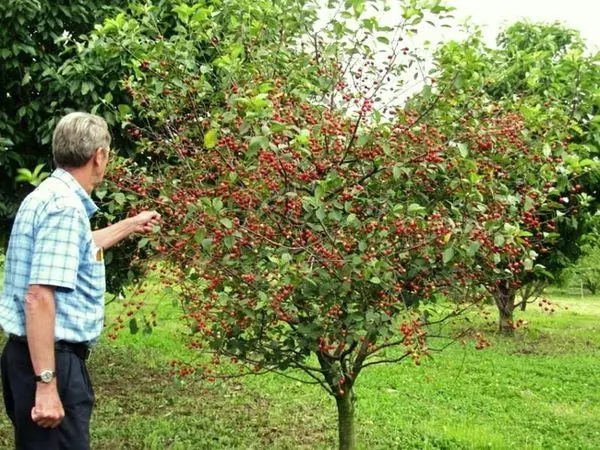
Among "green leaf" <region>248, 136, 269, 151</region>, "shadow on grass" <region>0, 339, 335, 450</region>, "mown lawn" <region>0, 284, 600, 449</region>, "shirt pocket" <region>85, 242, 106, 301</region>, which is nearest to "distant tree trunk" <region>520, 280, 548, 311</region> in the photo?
"mown lawn" <region>0, 284, 600, 449</region>

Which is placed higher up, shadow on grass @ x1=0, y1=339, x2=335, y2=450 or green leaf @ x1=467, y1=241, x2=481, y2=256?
green leaf @ x1=467, y1=241, x2=481, y2=256

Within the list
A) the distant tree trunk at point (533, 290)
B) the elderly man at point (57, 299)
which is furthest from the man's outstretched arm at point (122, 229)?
the distant tree trunk at point (533, 290)

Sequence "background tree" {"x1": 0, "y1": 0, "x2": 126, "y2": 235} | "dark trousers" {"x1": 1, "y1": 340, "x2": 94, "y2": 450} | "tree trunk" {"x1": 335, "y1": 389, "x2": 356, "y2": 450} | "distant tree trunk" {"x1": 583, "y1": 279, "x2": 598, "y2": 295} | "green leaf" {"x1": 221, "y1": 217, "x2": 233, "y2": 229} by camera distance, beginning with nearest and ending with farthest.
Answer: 1. "dark trousers" {"x1": 1, "y1": 340, "x2": 94, "y2": 450}
2. "green leaf" {"x1": 221, "y1": 217, "x2": 233, "y2": 229}
3. "tree trunk" {"x1": 335, "y1": 389, "x2": 356, "y2": 450}
4. "background tree" {"x1": 0, "y1": 0, "x2": 126, "y2": 235}
5. "distant tree trunk" {"x1": 583, "y1": 279, "x2": 598, "y2": 295}

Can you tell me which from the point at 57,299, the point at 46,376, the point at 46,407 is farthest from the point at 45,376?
the point at 57,299

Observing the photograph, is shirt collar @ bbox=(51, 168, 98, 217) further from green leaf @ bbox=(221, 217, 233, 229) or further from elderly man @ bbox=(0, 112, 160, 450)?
green leaf @ bbox=(221, 217, 233, 229)

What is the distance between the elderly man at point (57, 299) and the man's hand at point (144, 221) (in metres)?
0.41

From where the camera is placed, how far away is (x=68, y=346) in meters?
2.92

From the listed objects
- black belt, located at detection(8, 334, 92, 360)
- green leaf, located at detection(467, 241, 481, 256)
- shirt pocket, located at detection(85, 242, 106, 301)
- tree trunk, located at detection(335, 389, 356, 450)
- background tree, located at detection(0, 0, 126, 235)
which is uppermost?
background tree, located at detection(0, 0, 126, 235)

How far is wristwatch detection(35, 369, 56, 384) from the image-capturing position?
108 inches

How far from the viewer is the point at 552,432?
21.8ft

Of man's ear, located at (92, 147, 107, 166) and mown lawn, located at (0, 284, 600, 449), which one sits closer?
man's ear, located at (92, 147, 107, 166)

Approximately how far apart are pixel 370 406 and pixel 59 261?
5.27 meters

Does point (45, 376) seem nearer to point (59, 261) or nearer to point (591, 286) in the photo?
point (59, 261)

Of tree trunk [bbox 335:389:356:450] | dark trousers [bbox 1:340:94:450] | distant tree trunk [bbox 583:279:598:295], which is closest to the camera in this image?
dark trousers [bbox 1:340:94:450]
